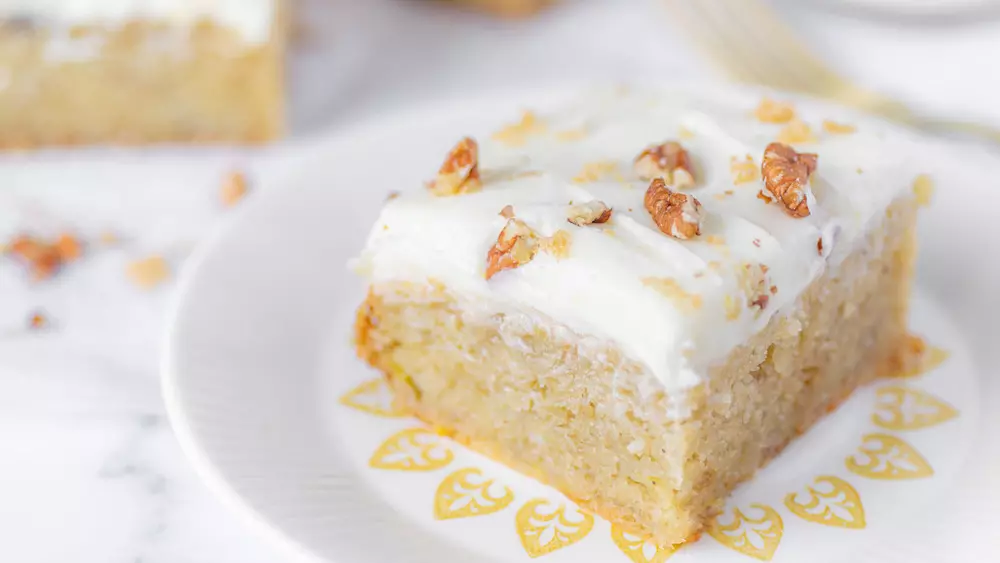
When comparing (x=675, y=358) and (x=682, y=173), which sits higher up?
(x=682, y=173)

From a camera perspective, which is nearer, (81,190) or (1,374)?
(1,374)

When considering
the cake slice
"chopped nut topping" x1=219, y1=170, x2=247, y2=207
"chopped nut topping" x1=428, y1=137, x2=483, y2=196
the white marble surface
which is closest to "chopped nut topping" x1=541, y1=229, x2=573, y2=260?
the cake slice

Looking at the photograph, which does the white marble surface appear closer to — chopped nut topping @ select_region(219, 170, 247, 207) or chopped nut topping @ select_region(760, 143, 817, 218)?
chopped nut topping @ select_region(219, 170, 247, 207)

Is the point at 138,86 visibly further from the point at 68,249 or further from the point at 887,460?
the point at 887,460

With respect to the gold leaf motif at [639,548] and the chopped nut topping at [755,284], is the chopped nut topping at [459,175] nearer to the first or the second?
the chopped nut topping at [755,284]

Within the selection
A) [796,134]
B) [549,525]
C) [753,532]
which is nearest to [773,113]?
[796,134]

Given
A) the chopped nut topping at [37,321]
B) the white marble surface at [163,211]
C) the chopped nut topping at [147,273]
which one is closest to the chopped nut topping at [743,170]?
the white marble surface at [163,211]

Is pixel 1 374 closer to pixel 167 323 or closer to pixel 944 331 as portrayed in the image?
pixel 167 323

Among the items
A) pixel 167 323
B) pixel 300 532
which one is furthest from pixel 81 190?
pixel 300 532
